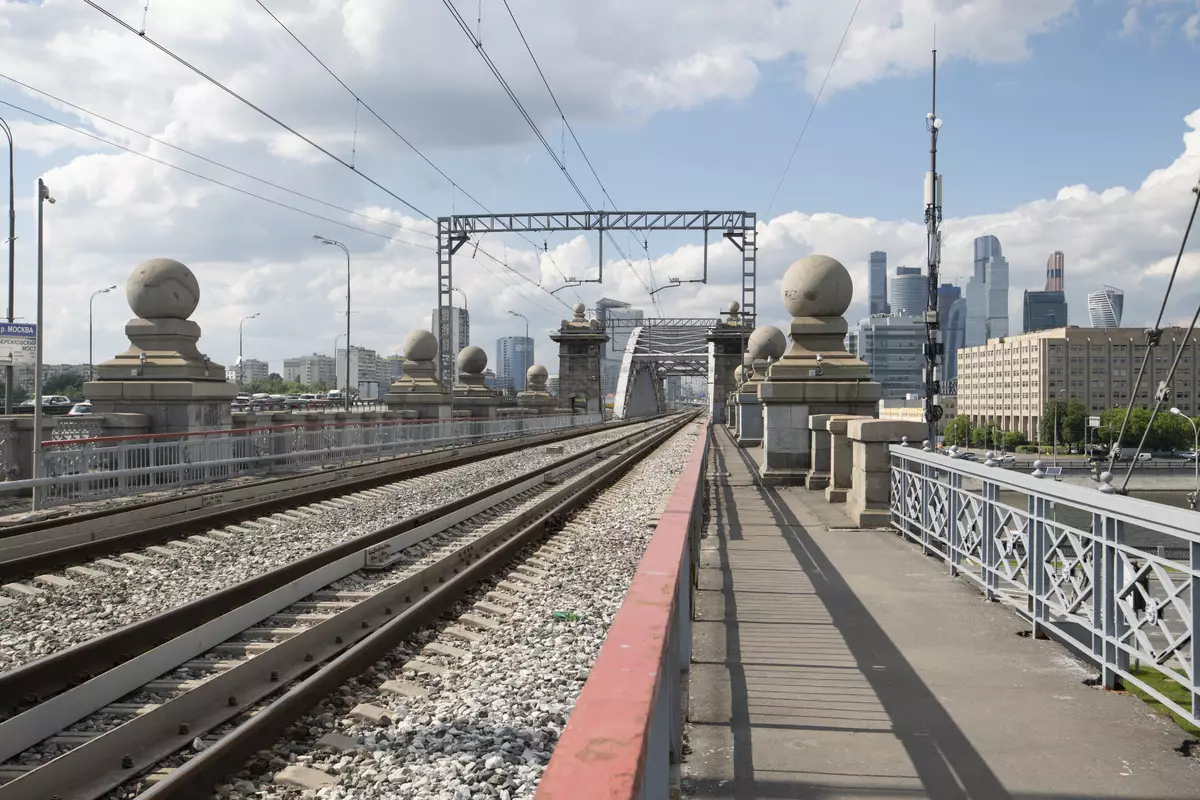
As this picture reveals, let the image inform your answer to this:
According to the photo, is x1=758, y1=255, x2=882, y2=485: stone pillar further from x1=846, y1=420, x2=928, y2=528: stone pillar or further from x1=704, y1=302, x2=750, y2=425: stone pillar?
x1=704, y1=302, x2=750, y2=425: stone pillar

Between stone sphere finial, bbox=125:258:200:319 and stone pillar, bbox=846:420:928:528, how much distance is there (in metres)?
15.2

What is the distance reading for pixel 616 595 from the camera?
26.1 feet

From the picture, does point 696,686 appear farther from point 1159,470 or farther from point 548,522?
point 1159,470

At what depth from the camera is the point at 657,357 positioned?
13275 centimetres

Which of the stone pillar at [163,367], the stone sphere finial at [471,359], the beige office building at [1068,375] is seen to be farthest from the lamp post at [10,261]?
the beige office building at [1068,375]

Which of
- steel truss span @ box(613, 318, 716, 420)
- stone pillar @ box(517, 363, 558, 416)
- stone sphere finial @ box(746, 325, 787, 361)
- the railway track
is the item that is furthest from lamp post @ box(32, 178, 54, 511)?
steel truss span @ box(613, 318, 716, 420)

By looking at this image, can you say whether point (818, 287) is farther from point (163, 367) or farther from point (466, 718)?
point (466, 718)

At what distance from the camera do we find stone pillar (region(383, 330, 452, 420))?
3575 centimetres

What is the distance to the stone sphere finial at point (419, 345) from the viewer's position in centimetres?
3625

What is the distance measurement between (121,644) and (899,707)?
15.6 ft

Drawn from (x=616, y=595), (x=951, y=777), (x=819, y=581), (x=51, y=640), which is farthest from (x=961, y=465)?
(x=51, y=640)

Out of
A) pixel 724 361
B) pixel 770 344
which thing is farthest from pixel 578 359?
pixel 770 344

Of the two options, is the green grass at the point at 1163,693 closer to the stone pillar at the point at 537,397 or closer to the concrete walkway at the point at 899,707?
the concrete walkway at the point at 899,707

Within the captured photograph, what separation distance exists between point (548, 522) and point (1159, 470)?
56843 mm
